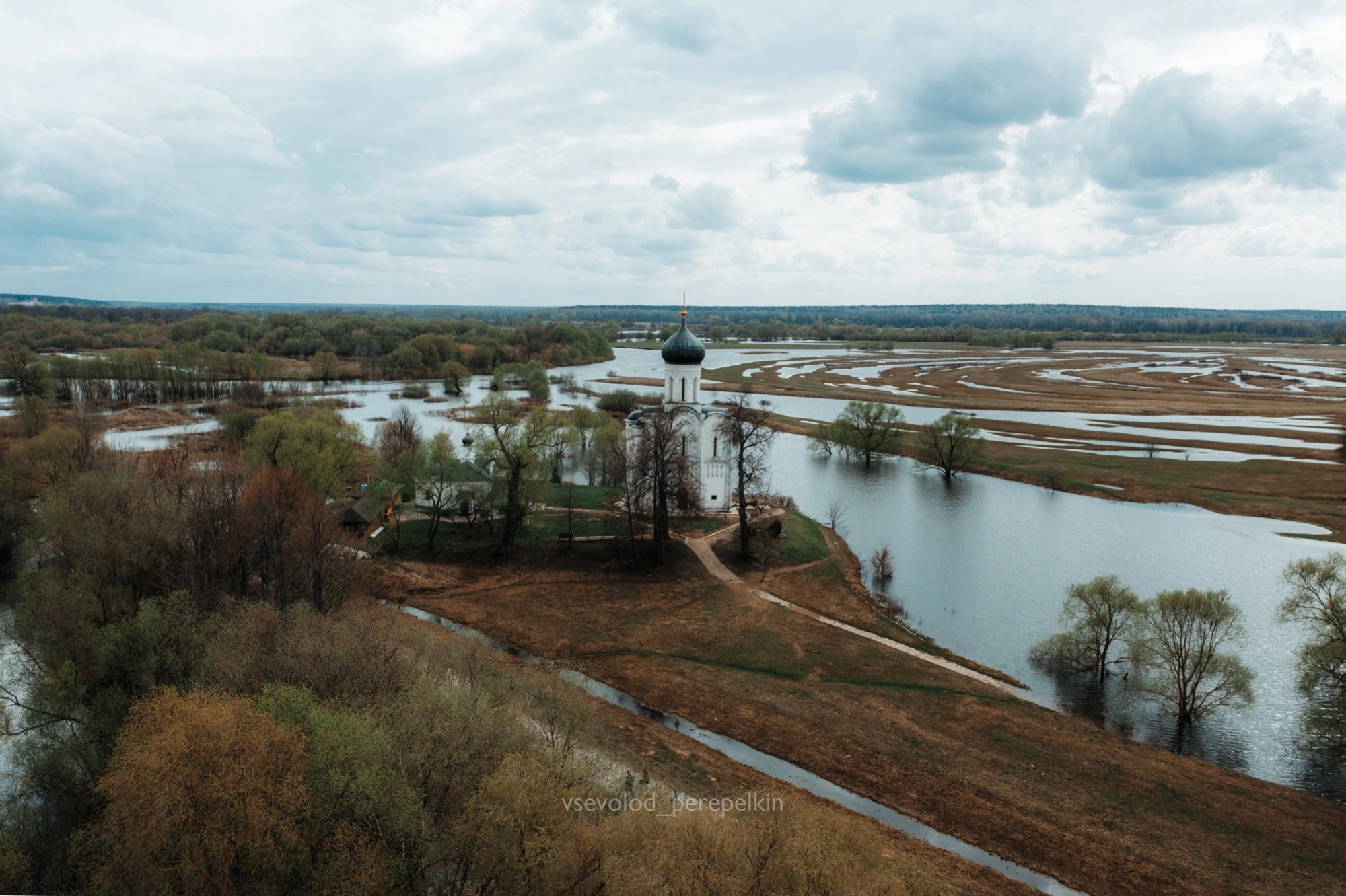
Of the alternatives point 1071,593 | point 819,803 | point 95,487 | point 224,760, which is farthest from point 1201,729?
point 95,487

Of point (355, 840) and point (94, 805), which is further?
point (94, 805)

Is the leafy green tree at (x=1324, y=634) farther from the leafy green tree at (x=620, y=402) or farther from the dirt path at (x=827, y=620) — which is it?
the leafy green tree at (x=620, y=402)

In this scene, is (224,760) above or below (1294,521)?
above

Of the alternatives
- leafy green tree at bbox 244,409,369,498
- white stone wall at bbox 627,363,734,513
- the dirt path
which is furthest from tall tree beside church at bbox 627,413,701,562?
leafy green tree at bbox 244,409,369,498

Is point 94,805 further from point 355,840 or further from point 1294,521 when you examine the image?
point 1294,521

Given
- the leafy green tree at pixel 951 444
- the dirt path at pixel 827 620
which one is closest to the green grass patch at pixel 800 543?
the dirt path at pixel 827 620

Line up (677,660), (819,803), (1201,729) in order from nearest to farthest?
(819,803) → (1201,729) → (677,660)

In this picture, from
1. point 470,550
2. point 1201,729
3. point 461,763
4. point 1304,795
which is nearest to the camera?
point 461,763
